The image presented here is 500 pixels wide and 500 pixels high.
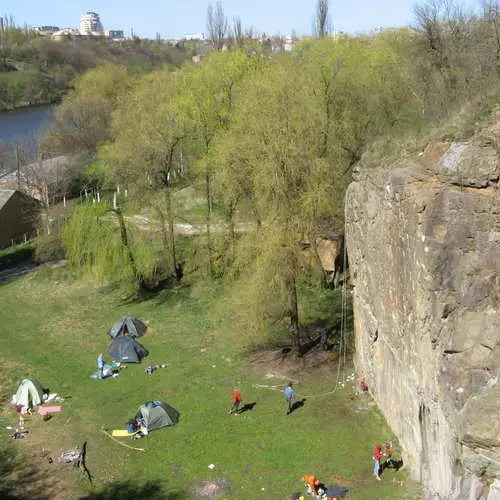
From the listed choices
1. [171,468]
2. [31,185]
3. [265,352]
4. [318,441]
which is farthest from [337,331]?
[31,185]

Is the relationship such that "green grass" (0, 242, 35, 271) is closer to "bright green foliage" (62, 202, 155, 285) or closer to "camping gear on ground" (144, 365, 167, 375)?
"bright green foliage" (62, 202, 155, 285)

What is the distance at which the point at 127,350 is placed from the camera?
24.8 meters

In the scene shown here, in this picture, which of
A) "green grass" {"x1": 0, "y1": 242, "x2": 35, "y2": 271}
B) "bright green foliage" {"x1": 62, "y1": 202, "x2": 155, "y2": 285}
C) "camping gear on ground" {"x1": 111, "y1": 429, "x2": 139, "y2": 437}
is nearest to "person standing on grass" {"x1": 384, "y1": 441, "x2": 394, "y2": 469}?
"camping gear on ground" {"x1": 111, "y1": 429, "x2": 139, "y2": 437}

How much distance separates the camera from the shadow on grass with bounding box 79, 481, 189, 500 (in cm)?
1662

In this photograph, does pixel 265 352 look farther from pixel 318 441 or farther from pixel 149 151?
pixel 149 151

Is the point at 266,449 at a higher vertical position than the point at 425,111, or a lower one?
lower

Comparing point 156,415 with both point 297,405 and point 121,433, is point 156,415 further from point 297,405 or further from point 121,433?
point 297,405

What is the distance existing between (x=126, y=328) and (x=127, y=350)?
7.21ft

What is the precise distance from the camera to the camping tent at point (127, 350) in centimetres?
2467

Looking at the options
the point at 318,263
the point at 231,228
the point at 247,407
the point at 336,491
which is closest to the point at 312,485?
the point at 336,491

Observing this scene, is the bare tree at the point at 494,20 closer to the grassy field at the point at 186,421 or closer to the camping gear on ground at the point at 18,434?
the grassy field at the point at 186,421

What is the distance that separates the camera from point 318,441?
18312mm

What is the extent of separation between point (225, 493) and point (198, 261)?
16964mm

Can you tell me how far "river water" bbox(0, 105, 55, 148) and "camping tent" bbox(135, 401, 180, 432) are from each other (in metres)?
59.5
